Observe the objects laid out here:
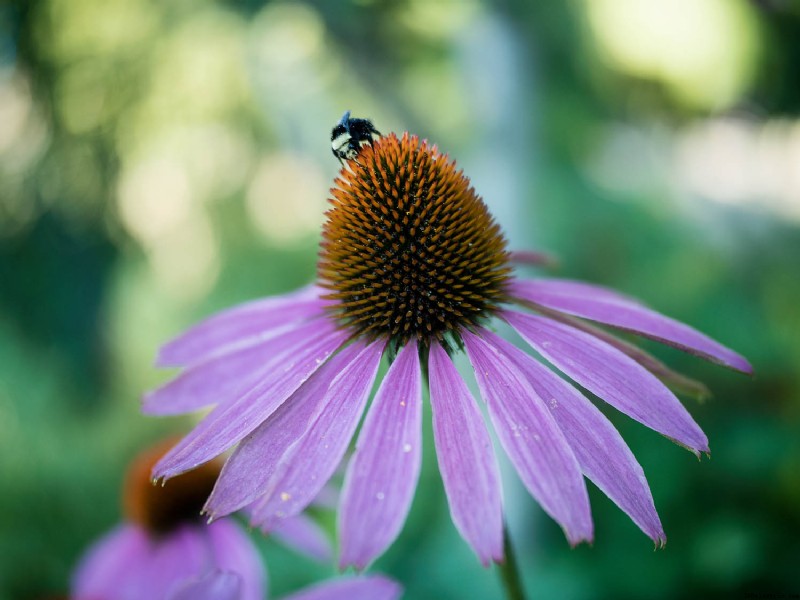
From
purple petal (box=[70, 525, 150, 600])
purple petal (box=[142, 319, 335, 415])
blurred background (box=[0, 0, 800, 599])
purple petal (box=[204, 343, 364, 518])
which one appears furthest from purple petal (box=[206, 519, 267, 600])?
blurred background (box=[0, 0, 800, 599])

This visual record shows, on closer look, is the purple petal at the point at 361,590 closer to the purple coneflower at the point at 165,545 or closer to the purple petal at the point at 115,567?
the purple coneflower at the point at 165,545

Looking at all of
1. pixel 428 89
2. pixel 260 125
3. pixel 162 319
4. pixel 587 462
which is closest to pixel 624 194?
pixel 428 89

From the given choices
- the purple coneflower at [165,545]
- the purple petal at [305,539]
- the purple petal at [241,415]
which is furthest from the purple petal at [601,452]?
the purple petal at [305,539]

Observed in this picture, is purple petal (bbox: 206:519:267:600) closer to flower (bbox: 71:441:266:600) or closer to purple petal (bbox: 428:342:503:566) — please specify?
flower (bbox: 71:441:266:600)

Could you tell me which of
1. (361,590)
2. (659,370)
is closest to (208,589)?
(361,590)

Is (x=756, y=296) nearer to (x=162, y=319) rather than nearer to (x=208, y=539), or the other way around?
(x=208, y=539)
